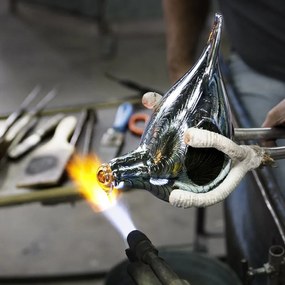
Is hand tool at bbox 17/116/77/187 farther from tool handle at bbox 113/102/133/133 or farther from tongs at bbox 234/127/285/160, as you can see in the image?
tongs at bbox 234/127/285/160

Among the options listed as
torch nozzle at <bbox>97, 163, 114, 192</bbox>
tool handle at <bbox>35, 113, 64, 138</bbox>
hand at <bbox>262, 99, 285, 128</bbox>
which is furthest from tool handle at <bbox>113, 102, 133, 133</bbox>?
torch nozzle at <bbox>97, 163, 114, 192</bbox>

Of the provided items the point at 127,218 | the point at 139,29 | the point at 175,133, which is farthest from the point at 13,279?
the point at 139,29

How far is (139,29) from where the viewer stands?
3.10m

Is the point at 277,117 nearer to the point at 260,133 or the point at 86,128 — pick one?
the point at 260,133

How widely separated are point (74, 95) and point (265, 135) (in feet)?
6.43

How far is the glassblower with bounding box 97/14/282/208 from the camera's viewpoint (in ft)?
1.36

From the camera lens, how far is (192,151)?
1.41 ft

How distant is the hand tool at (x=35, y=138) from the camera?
969mm

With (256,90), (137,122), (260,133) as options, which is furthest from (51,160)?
(260,133)

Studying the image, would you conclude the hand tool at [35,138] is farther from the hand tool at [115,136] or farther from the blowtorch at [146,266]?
the blowtorch at [146,266]

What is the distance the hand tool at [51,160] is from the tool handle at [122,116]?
9 cm

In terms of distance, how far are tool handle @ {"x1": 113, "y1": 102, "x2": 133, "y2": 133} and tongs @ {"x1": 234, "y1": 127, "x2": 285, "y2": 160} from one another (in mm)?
489

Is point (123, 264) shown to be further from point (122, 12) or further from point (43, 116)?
point (122, 12)

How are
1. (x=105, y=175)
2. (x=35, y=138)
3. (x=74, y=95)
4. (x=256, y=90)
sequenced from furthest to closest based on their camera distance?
(x=74, y=95) < (x=35, y=138) < (x=256, y=90) < (x=105, y=175)
